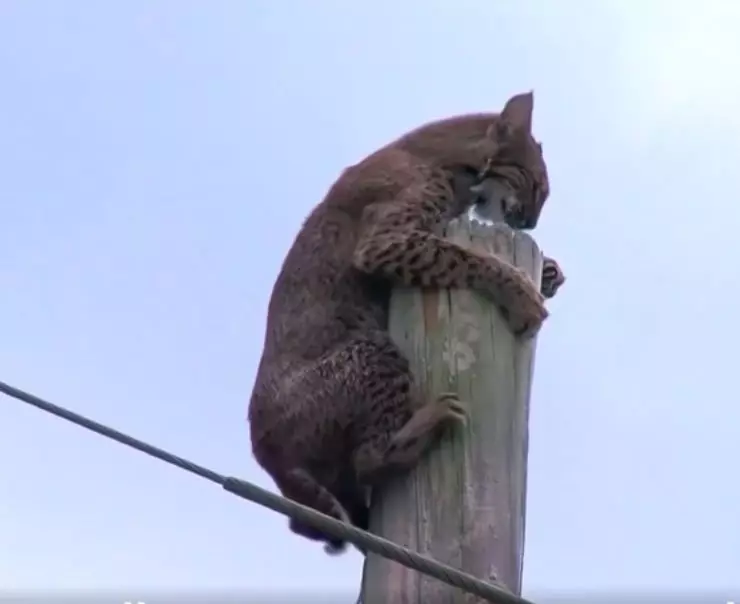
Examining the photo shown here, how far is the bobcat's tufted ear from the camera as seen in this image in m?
3.85

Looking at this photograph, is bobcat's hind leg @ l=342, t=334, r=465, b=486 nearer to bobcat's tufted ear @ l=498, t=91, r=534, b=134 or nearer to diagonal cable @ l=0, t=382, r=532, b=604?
diagonal cable @ l=0, t=382, r=532, b=604

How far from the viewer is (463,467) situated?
2.82 meters

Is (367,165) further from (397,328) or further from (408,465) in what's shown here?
(408,465)

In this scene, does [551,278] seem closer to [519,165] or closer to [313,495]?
[519,165]

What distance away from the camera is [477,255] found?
3.06 meters

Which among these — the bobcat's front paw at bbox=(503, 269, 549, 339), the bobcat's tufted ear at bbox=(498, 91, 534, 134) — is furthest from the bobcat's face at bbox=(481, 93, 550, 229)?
the bobcat's front paw at bbox=(503, 269, 549, 339)

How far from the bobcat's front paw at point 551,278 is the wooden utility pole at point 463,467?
60cm

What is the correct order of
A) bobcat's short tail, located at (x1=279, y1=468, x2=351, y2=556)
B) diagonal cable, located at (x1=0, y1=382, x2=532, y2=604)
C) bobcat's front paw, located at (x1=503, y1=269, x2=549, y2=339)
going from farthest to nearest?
bobcat's short tail, located at (x1=279, y1=468, x2=351, y2=556), bobcat's front paw, located at (x1=503, y1=269, x2=549, y2=339), diagonal cable, located at (x1=0, y1=382, x2=532, y2=604)

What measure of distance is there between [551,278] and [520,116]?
598mm

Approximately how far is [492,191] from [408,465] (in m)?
1.18

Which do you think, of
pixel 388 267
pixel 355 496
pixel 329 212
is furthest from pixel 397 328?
pixel 329 212

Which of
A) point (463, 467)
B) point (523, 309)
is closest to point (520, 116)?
point (523, 309)

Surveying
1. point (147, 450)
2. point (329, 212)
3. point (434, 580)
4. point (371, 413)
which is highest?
point (329, 212)

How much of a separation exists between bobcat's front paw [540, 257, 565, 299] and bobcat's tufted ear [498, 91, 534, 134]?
0.50m
